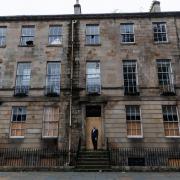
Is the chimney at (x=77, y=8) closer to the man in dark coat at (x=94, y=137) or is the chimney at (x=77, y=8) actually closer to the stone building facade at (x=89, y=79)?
the stone building facade at (x=89, y=79)

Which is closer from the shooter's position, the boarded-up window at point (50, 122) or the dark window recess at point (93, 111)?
the boarded-up window at point (50, 122)

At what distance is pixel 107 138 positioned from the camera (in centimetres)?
1897

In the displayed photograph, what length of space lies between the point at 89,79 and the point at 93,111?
266 cm

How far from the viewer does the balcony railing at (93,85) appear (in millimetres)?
20297

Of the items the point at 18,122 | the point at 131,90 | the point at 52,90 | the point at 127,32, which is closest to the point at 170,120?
the point at 131,90

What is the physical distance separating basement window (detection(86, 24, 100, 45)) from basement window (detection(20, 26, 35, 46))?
487 cm

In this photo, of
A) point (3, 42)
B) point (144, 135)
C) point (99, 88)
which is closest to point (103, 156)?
point (144, 135)

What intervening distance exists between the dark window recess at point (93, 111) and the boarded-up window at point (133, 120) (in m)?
2.28

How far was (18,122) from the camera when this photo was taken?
64.8 feet

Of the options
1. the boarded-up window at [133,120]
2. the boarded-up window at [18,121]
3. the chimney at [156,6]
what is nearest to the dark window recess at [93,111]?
the boarded-up window at [133,120]

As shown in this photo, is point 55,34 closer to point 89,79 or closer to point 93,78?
point 89,79

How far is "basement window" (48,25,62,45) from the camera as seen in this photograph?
22.1m

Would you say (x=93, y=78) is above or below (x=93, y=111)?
above

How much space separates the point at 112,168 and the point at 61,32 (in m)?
12.8
